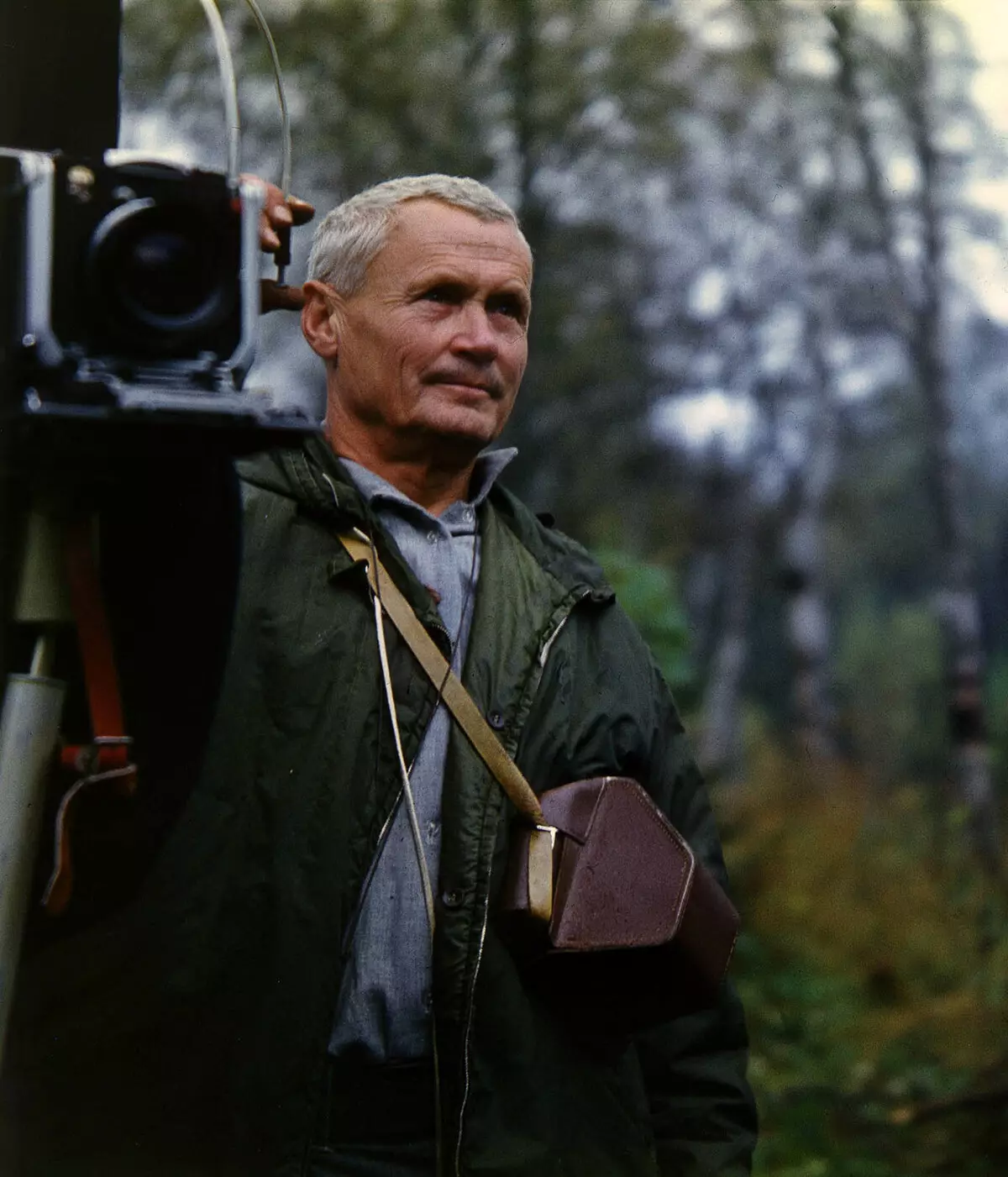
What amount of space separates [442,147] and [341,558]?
7527mm

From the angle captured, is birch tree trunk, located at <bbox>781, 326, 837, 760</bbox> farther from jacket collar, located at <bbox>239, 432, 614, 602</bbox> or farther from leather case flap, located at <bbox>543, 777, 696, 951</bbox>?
jacket collar, located at <bbox>239, 432, 614, 602</bbox>

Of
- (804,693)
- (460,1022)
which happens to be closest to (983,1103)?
(460,1022)

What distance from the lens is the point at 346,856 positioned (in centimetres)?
199

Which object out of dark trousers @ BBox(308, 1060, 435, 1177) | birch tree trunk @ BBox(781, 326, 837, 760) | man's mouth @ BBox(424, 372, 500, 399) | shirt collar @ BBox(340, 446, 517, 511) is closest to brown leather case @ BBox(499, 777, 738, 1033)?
dark trousers @ BBox(308, 1060, 435, 1177)

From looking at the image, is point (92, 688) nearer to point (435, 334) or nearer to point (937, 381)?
point (435, 334)

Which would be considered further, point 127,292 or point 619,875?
point 619,875

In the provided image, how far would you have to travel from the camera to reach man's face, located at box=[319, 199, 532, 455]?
2.21 metres

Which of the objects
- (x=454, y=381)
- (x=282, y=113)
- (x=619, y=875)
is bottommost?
(x=619, y=875)

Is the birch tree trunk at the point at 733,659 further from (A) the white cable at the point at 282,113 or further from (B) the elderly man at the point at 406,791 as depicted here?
(A) the white cable at the point at 282,113

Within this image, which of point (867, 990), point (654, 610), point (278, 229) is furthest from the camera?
point (654, 610)

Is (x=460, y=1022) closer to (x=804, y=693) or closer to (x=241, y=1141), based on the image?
(x=241, y=1141)

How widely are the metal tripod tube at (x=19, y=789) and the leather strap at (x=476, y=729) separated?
0.65 metres

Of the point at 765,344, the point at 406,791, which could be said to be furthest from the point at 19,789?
the point at 765,344

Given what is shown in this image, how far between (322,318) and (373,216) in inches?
7.1
